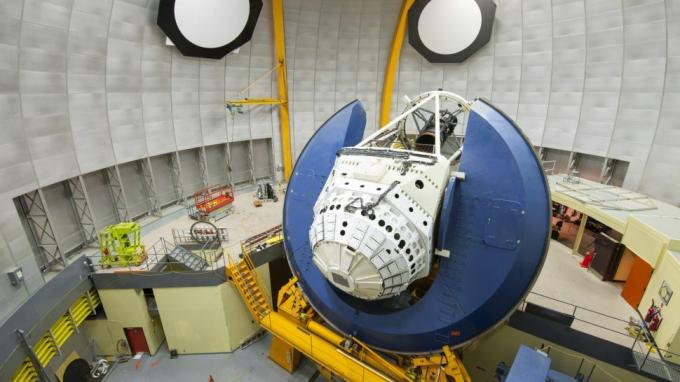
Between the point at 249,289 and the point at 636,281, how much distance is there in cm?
1194

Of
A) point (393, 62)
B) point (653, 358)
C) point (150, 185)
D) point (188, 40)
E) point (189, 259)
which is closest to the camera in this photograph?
point (653, 358)

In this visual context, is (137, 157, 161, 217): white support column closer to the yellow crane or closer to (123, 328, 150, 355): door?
(123, 328, 150, 355): door

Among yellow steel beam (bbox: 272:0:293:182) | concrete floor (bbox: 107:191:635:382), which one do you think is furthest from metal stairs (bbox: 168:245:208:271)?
yellow steel beam (bbox: 272:0:293:182)

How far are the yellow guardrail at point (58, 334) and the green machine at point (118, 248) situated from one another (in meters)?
1.21

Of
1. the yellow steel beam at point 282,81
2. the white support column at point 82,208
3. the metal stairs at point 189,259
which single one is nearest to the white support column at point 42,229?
the white support column at point 82,208

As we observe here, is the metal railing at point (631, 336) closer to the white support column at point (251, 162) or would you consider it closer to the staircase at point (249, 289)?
the staircase at point (249, 289)

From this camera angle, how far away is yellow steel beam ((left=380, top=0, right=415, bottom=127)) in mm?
16375

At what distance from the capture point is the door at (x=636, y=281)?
8.38 metres

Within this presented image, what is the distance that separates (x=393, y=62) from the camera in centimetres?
1745

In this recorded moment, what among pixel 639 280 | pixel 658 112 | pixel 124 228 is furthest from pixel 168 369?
pixel 658 112

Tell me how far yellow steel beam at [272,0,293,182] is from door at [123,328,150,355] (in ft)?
35.5

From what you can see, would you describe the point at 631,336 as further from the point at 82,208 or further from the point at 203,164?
the point at 82,208

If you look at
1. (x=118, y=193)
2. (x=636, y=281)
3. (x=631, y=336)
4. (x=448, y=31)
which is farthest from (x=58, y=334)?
(x=448, y=31)

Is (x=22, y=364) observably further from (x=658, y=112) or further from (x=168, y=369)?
(x=658, y=112)
